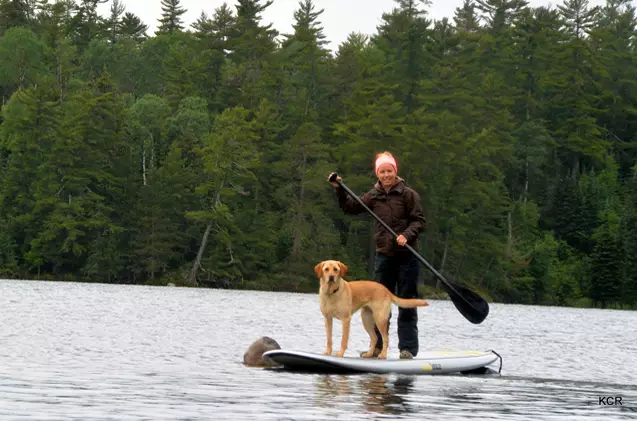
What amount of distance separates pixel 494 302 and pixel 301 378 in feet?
200

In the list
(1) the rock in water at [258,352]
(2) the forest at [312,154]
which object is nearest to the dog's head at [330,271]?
(1) the rock in water at [258,352]

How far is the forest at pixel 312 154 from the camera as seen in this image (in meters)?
70.6

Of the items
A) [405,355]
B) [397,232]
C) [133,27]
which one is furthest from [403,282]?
[133,27]

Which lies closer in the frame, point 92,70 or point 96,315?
point 96,315

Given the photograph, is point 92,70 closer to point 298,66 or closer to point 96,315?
point 298,66

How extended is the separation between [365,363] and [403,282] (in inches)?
56.1

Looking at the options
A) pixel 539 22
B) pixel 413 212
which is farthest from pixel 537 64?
pixel 413 212

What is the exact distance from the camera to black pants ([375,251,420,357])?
14.4 metres

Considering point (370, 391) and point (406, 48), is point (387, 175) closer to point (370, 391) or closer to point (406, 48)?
point (370, 391)

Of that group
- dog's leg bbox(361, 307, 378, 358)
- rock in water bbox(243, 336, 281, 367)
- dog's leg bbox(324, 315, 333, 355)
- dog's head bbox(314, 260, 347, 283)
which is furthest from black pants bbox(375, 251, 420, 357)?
rock in water bbox(243, 336, 281, 367)

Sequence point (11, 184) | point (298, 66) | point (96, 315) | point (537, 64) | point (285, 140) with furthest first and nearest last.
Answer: point (537, 64)
point (298, 66)
point (285, 140)
point (11, 184)
point (96, 315)

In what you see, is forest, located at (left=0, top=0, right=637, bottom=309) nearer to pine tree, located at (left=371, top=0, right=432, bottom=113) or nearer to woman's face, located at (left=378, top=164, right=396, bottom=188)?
pine tree, located at (left=371, top=0, right=432, bottom=113)

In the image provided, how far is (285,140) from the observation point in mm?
78938

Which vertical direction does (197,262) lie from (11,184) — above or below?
Result: below
